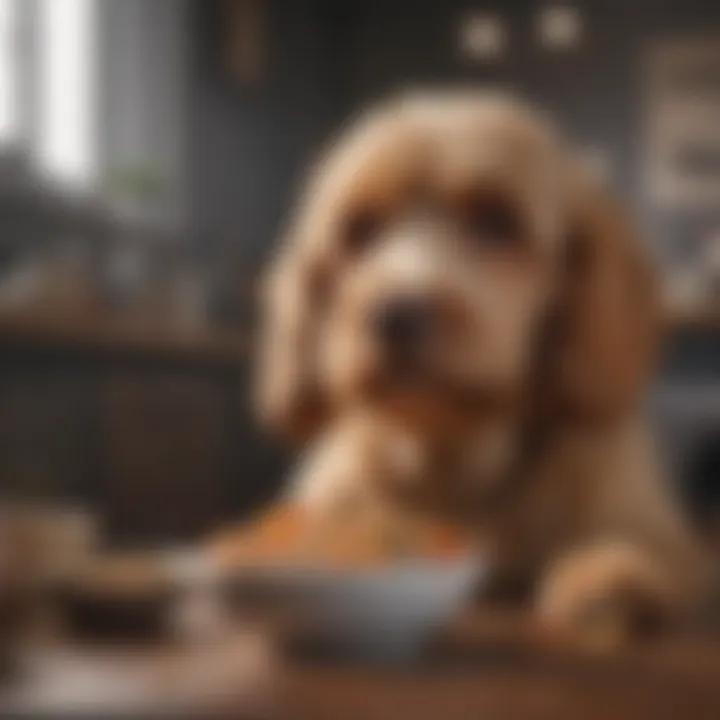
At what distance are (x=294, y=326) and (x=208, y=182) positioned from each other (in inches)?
3.8

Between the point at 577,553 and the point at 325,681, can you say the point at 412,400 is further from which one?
the point at 325,681

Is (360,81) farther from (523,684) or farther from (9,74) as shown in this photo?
(523,684)

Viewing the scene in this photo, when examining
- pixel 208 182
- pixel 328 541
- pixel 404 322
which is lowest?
pixel 328 541

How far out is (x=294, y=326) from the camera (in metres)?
0.85

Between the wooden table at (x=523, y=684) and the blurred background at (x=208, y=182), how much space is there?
198 millimetres

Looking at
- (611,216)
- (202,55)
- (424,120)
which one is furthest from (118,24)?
(611,216)

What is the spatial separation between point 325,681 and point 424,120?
1.23 ft

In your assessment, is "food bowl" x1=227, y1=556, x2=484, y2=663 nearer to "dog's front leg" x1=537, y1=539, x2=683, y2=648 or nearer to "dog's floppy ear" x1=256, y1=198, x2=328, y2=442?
"dog's front leg" x1=537, y1=539, x2=683, y2=648

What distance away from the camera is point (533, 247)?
2.86ft

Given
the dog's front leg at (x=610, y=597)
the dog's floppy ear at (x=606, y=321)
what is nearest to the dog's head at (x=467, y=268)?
the dog's floppy ear at (x=606, y=321)

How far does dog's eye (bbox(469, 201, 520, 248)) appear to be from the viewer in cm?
87

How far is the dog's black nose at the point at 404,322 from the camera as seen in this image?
78 cm

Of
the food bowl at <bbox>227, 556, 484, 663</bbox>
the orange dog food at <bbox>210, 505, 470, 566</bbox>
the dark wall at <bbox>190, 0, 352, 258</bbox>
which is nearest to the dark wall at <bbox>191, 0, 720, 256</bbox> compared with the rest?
the dark wall at <bbox>190, 0, 352, 258</bbox>

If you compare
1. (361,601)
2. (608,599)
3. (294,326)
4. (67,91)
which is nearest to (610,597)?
(608,599)
